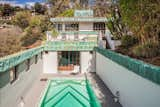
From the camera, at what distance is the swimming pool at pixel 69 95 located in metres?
15.0

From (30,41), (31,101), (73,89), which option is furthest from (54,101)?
(30,41)

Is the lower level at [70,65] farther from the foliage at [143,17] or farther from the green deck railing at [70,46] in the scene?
the foliage at [143,17]

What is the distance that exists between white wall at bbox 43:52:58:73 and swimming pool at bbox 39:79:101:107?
5.23 m

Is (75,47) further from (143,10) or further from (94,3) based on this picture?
(94,3)

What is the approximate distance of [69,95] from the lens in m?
17.3

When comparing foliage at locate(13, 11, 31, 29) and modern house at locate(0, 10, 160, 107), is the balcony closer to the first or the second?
modern house at locate(0, 10, 160, 107)

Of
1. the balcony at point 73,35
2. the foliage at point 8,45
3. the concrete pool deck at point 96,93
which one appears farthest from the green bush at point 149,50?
the foliage at point 8,45

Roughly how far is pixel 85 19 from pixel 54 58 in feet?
28.9

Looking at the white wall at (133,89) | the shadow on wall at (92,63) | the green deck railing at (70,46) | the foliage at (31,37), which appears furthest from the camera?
the foliage at (31,37)

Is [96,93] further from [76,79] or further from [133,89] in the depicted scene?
[76,79]

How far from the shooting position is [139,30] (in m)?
16.3

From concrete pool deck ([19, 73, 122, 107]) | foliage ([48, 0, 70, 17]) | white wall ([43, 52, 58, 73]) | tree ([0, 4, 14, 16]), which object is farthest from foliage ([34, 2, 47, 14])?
concrete pool deck ([19, 73, 122, 107])

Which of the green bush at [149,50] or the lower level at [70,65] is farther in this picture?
the lower level at [70,65]

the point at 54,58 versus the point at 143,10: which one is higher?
the point at 143,10
